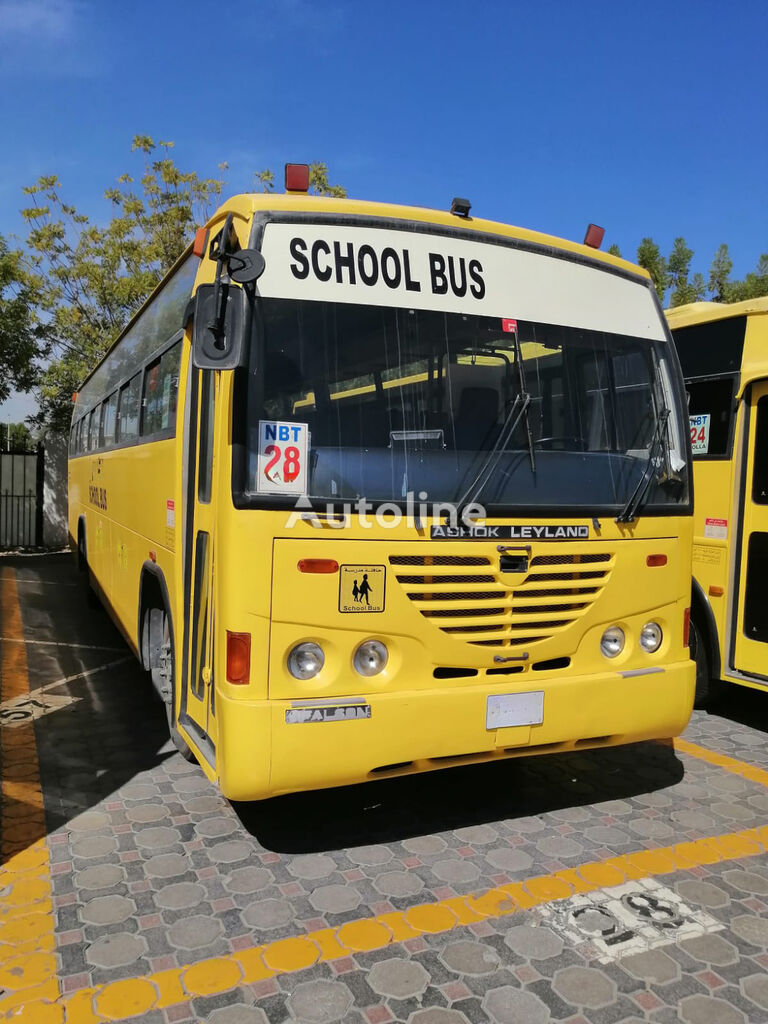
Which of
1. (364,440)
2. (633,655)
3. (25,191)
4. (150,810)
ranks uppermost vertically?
(25,191)

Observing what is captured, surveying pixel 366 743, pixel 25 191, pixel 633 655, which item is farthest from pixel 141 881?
pixel 25 191

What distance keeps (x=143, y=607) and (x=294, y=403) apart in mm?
2684

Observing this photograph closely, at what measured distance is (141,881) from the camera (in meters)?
3.60

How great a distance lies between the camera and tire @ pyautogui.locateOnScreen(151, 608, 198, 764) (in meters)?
4.48

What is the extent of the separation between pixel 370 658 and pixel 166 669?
2.07 m

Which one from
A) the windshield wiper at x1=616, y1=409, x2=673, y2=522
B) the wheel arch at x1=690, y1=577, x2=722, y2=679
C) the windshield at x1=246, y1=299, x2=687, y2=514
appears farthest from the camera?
the wheel arch at x1=690, y1=577, x2=722, y2=679

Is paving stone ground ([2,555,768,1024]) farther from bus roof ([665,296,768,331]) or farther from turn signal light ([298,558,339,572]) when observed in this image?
bus roof ([665,296,768,331])

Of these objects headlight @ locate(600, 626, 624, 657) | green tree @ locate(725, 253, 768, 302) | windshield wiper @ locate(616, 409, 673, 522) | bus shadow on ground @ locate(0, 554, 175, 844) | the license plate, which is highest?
green tree @ locate(725, 253, 768, 302)

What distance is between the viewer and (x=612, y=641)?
13.5 feet

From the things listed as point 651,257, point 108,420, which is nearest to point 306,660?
point 108,420

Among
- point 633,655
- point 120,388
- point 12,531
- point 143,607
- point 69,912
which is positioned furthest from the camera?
point 12,531

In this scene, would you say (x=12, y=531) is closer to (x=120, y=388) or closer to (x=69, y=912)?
(x=120, y=388)

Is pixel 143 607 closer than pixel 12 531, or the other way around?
pixel 143 607

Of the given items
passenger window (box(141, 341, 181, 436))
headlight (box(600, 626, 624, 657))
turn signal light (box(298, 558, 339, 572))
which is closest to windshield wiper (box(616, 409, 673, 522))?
headlight (box(600, 626, 624, 657))
